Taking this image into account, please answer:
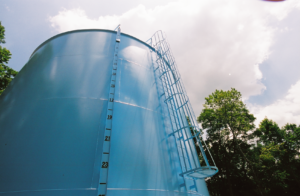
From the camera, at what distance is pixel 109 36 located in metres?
6.42

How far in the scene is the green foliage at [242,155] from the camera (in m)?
19.0

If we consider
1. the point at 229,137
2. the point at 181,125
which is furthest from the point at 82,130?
the point at 229,137

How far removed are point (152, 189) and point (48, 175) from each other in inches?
89.2

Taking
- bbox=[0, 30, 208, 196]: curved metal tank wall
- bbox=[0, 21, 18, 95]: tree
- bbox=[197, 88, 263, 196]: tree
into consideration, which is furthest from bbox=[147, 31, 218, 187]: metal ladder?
bbox=[197, 88, 263, 196]: tree

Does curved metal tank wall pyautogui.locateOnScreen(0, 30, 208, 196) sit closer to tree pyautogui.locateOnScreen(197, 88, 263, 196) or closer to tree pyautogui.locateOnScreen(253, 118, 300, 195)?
tree pyautogui.locateOnScreen(197, 88, 263, 196)

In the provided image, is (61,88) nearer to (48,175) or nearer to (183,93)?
(48,175)

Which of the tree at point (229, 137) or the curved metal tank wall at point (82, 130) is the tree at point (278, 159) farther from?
the curved metal tank wall at point (82, 130)

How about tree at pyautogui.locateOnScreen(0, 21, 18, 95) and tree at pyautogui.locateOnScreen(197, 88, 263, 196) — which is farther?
tree at pyautogui.locateOnScreen(197, 88, 263, 196)

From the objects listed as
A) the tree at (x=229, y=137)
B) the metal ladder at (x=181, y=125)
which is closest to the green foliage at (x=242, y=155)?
the tree at (x=229, y=137)

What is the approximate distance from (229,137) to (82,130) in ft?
76.6

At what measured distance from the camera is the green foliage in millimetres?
18953

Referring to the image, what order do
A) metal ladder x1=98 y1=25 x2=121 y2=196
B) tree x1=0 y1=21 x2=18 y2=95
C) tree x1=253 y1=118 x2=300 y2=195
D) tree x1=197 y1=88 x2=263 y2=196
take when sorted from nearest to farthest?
1. metal ladder x1=98 y1=25 x2=121 y2=196
2. tree x1=0 y1=21 x2=18 y2=95
3. tree x1=253 y1=118 x2=300 y2=195
4. tree x1=197 y1=88 x2=263 y2=196

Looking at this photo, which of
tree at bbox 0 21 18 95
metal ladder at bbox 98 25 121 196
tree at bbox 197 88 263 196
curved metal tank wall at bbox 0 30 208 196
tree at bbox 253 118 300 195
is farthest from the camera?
tree at bbox 197 88 263 196

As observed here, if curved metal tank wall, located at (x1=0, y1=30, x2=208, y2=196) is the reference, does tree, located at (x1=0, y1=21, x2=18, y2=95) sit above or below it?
above
